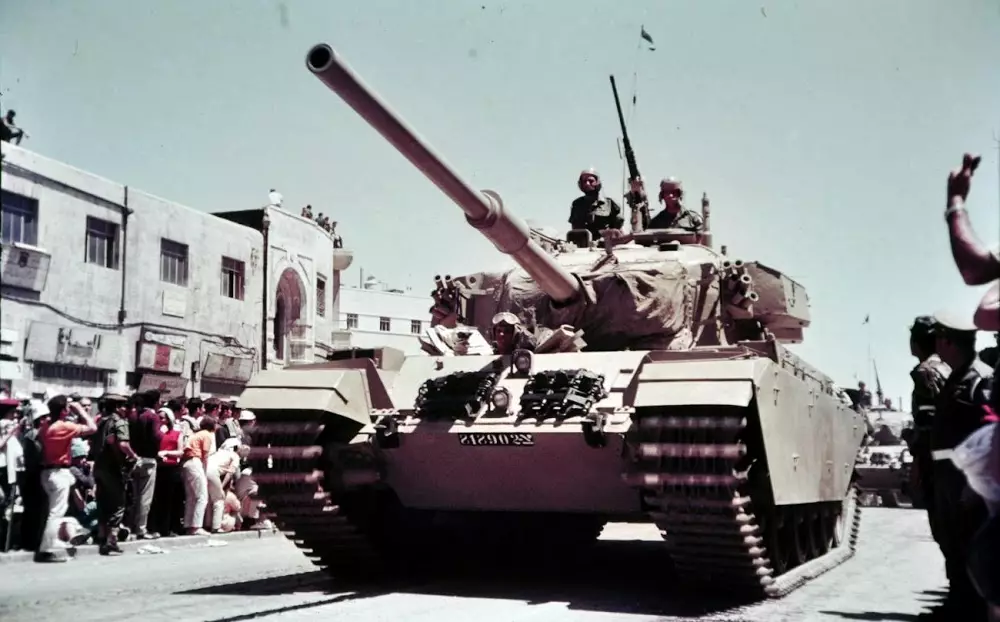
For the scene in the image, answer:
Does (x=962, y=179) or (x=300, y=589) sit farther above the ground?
(x=962, y=179)

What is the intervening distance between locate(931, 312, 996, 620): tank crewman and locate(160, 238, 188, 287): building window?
772 inches

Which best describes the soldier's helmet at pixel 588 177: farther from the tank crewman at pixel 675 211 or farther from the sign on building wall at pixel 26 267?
the sign on building wall at pixel 26 267

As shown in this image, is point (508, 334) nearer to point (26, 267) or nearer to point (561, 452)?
point (561, 452)

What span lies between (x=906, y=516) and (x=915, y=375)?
13592 mm

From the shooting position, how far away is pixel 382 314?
5169 centimetres

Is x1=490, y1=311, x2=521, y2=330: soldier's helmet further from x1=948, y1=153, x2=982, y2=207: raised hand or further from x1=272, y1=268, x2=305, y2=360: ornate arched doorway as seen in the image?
x1=272, y1=268, x2=305, y2=360: ornate arched doorway

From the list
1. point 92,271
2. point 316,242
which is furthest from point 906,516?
point 316,242

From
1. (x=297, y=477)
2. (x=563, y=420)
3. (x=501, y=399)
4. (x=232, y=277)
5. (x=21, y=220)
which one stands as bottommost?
(x=297, y=477)

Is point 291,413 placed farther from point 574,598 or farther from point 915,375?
point 915,375

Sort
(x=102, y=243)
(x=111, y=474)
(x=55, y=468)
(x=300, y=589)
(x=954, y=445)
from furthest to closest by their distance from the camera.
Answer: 1. (x=102, y=243)
2. (x=111, y=474)
3. (x=55, y=468)
4. (x=300, y=589)
5. (x=954, y=445)

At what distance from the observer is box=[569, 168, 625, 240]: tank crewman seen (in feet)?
43.2

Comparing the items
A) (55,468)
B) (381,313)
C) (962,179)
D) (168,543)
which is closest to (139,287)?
(168,543)

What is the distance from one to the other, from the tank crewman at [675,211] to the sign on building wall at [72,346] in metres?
12.0

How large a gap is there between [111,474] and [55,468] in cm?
64
